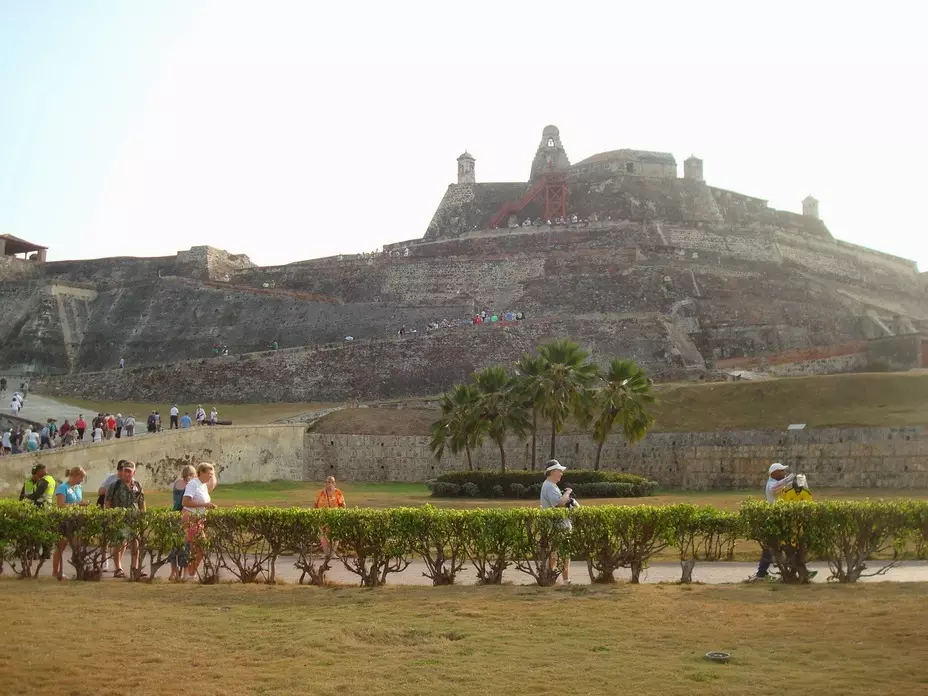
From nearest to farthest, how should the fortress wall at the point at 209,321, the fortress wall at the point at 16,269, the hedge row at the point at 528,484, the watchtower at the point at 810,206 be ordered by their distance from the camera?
the hedge row at the point at 528,484 → the fortress wall at the point at 209,321 → the fortress wall at the point at 16,269 → the watchtower at the point at 810,206

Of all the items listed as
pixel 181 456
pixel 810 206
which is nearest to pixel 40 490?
pixel 181 456

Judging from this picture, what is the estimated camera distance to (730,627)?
367 inches

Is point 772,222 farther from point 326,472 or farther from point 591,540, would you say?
point 591,540

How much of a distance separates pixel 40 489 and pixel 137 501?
1241 mm

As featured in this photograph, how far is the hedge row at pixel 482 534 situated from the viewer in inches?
453

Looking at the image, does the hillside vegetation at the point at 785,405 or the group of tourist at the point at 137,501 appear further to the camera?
the hillside vegetation at the point at 785,405

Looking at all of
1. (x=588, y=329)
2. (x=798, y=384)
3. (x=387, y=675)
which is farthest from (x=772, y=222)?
(x=387, y=675)

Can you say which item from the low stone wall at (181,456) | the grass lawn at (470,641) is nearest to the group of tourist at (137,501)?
the grass lawn at (470,641)

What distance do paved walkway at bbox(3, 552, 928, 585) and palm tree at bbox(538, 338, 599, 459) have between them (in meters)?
15.0

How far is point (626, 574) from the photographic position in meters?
13.1

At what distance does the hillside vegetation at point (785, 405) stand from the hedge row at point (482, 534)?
16.3 metres

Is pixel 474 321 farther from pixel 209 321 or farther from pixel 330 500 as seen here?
pixel 330 500

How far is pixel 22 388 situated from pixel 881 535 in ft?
125

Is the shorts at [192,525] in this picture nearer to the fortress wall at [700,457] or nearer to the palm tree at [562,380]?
the palm tree at [562,380]
